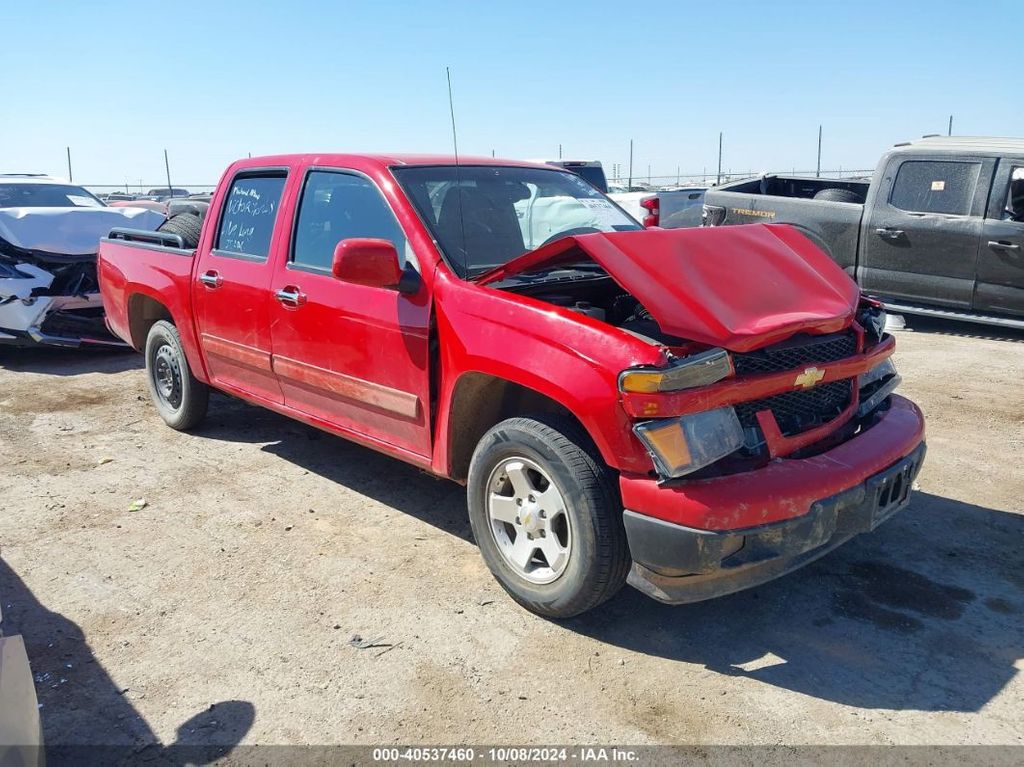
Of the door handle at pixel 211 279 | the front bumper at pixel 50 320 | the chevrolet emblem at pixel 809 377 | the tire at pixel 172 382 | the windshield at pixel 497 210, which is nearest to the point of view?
the chevrolet emblem at pixel 809 377

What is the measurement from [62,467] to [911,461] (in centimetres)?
481

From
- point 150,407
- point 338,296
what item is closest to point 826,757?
point 338,296

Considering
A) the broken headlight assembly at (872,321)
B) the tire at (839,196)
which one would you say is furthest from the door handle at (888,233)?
A: the broken headlight assembly at (872,321)

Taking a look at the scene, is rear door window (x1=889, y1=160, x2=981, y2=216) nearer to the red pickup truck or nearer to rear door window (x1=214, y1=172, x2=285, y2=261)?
the red pickup truck

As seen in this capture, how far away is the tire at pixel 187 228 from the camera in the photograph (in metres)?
5.81

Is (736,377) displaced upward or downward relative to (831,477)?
upward

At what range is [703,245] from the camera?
3.53 m

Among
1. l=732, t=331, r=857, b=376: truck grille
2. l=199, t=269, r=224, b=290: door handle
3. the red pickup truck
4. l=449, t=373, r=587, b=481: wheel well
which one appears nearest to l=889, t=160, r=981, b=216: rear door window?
the red pickup truck

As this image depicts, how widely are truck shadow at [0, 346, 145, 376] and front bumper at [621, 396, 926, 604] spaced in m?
6.52

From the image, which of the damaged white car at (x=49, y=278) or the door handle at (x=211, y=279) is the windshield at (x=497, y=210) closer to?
the door handle at (x=211, y=279)

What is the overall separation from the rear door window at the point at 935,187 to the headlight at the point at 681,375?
6.50 metres

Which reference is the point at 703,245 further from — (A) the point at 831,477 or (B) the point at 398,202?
(B) the point at 398,202

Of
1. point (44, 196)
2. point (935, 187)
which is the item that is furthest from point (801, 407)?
point (44, 196)

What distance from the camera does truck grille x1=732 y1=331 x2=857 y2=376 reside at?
311cm
